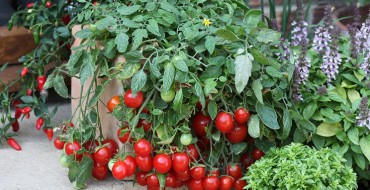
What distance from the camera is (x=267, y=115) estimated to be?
296 centimetres

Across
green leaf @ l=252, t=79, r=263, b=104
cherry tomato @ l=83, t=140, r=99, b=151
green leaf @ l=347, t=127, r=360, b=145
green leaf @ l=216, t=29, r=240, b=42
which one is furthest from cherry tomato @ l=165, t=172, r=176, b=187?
green leaf @ l=347, t=127, r=360, b=145

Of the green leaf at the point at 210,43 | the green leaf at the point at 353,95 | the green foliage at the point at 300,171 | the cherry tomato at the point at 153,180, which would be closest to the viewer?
the green foliage at the point at 300,171

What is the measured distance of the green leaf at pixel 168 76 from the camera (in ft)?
9.21

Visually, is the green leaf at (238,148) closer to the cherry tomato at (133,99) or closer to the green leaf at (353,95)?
the cherry tomato at (133,99)

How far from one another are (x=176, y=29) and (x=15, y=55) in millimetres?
1222

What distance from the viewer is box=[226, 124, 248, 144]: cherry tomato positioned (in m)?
3.00

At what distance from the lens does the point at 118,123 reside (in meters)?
3.16

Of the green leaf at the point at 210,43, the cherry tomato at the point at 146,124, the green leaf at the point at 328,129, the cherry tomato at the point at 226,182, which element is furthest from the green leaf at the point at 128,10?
the green leaf at the point at 328,129

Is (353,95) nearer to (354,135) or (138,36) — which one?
(354,135)

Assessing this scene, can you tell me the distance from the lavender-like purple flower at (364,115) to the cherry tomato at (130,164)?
906mm

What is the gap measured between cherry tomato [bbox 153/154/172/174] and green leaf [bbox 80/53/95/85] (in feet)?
1.32

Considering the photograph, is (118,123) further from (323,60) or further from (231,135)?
(323,60)

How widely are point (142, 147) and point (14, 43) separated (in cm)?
138

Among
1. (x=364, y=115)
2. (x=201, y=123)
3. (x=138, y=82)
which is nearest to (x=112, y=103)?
(x=138, y=82)
